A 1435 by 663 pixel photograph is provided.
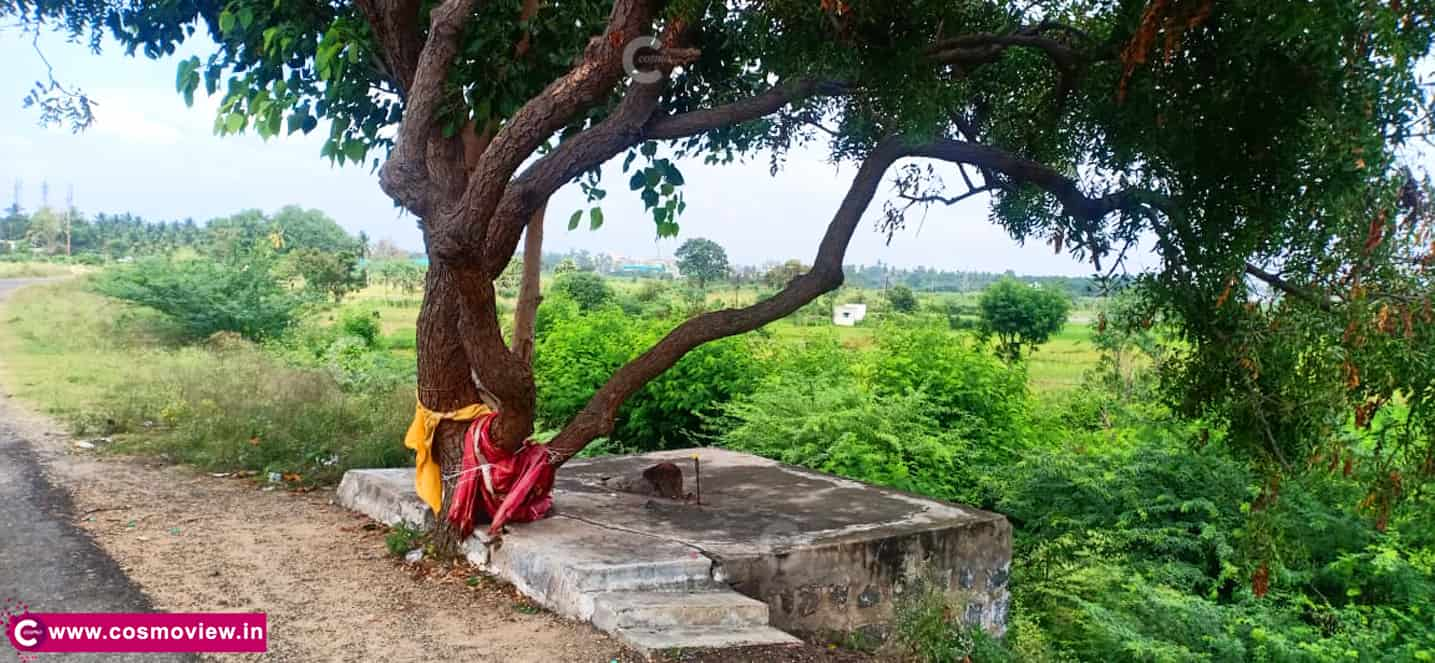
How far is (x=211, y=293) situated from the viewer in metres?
18.6

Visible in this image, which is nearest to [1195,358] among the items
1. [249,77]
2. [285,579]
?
[285,579]

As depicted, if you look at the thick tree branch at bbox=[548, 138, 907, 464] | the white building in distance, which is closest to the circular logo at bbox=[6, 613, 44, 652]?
the thick tree branch at bbox=[548, 138, 907, 464]

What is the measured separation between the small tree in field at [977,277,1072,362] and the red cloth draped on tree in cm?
1334

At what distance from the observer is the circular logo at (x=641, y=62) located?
4.67m

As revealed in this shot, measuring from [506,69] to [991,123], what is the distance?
9.78 feet

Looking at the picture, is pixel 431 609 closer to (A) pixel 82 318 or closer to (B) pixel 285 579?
(B) pixel 285 579

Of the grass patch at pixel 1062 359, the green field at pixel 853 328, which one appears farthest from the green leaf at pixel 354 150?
the grass patch at pixel 1062 359

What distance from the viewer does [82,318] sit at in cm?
2075

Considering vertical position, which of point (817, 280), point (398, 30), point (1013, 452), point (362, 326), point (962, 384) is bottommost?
point (1013, 452)

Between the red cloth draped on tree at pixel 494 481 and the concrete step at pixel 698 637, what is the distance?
1.38 metres

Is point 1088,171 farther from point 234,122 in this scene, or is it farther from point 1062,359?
point 1062,359

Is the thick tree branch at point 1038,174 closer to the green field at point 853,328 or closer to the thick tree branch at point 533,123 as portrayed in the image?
the thick tree branch at point 533,123

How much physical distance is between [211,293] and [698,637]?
17.2 meters

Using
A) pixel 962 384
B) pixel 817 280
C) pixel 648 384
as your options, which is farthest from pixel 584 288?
pixel 817 280
